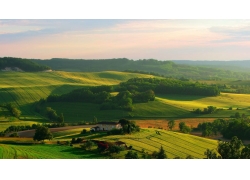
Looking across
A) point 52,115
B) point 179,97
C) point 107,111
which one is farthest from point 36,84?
point 107,111

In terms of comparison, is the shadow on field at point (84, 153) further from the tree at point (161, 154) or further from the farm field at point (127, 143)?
the tree at point (161, 154)

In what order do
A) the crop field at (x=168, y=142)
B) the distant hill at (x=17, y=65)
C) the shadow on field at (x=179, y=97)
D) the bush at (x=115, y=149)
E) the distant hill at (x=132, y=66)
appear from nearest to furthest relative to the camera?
1. the bush at (x=115, y=149)
2. the crop field at (x=168, y=142)
3. the shadow on field at (x=179, y=97)
4. the distant hill at (x=17, y=65)
5. the distant hill at (x=132, y=66)

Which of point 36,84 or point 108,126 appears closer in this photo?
point 108,126

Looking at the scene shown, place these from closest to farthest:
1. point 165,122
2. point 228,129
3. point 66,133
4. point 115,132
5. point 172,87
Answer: point 115,132
point 66,133
point 228,129
point 165,122
point 172,87

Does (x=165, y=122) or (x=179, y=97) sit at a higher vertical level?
(x=179, y=97)

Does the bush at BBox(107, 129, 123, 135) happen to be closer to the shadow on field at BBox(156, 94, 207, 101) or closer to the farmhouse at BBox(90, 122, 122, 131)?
the farmhouse at BBox(90, 122, 122, 131)

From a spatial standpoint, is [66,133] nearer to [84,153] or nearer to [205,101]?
[84,153]

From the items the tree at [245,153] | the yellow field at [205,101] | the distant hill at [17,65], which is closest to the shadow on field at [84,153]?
the tree at [245,153]

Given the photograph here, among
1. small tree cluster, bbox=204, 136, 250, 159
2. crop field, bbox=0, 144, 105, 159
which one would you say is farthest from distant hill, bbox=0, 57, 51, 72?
small tree cluster, bbox=204, 136, 250, 159
